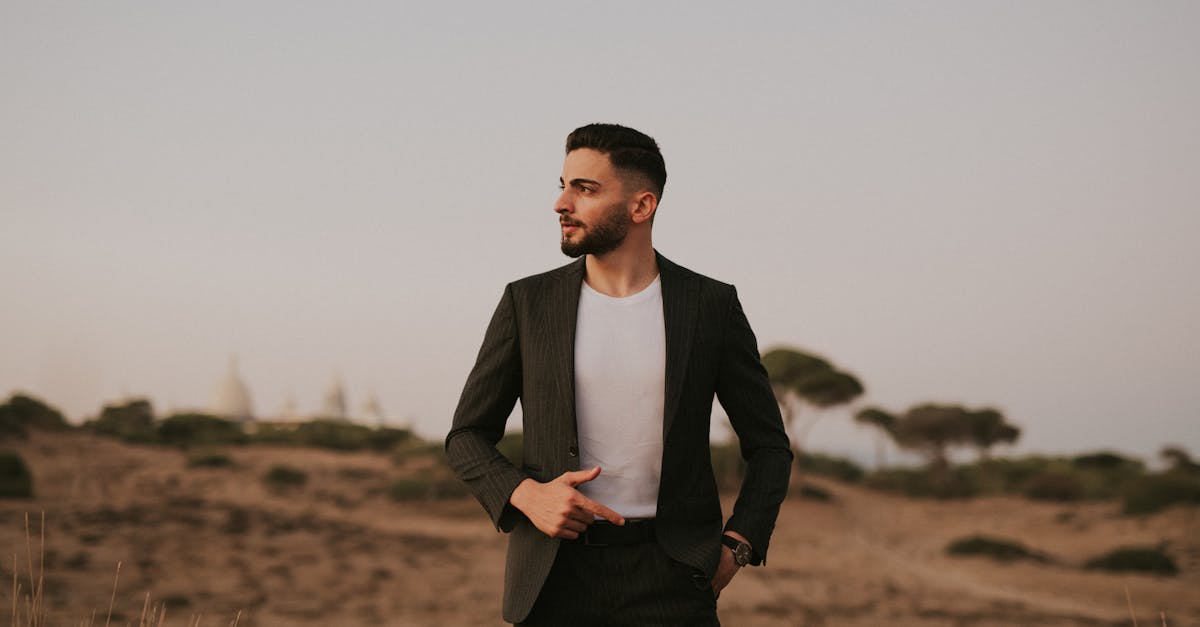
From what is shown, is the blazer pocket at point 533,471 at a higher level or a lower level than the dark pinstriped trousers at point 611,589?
higher

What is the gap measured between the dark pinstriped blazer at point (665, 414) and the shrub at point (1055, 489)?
93.5ft

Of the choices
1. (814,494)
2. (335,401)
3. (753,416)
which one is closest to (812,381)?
(814,494)

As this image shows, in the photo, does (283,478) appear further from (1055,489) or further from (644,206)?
(644,206)

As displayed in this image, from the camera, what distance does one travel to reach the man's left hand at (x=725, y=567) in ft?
7.68

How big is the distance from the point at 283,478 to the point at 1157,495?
22.5m

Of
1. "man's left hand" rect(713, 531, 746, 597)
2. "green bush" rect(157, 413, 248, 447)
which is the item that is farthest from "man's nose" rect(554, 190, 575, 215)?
"green bush" rect(157, 413, 248, 447)

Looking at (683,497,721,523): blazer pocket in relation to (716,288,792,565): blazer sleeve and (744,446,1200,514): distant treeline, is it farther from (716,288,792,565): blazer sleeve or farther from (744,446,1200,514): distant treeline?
(744,446,1200,514): distant treeline

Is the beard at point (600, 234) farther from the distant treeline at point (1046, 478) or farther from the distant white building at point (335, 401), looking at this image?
the distant white building at point (335, 401)

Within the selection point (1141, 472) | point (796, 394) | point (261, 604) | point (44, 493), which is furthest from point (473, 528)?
point (1141, 472)

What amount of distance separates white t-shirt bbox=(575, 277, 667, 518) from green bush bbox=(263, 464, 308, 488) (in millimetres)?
24671

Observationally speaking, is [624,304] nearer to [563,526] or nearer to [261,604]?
[563,526]

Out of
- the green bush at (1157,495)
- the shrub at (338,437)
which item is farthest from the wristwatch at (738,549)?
the shrub at (338,437)

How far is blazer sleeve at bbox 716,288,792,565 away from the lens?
8.05ft

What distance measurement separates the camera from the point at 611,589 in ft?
7.43
